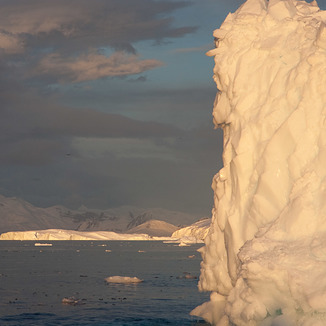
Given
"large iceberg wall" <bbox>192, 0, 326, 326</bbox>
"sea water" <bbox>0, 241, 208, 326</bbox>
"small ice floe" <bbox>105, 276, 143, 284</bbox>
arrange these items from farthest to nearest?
"small ice floe" <bbox>105, 276, 143, 284</bbox>, "sea water" <bbox>0, 241, 208, 326</bbox>, "large iceberg wall" <bbox>192, 0, 326, 326</bbox>

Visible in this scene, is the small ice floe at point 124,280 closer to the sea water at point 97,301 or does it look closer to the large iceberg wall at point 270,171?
the sea water at point 97,301

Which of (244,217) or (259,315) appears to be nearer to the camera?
(259,315)

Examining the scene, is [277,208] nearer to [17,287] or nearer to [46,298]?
[46,298]

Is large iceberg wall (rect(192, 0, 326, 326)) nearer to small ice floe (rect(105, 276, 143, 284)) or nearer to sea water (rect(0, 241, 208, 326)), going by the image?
sea water (rect(0, 241, 208, 326))

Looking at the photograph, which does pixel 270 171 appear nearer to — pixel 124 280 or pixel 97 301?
pixel 97 301

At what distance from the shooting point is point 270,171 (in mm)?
30156

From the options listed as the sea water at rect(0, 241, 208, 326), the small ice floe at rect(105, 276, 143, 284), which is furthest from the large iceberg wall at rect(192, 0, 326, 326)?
the small ice floe at rect(105, 276, 143, 284)

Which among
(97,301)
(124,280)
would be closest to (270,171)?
(97,301)

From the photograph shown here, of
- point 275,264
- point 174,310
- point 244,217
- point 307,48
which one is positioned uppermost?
point 307,48

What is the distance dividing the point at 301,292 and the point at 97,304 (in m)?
23.7

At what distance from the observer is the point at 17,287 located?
61719 mm

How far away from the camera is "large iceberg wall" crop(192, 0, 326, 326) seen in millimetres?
26516

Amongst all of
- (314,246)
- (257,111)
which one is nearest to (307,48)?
(257,111)

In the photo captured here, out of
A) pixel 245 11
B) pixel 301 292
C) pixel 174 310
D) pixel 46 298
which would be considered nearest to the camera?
pixel 301 292
